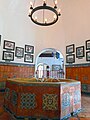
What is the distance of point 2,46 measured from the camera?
20.8ft

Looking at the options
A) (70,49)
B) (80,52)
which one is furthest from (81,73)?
(70,49)

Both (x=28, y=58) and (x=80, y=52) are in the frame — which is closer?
(x=80, y=52)

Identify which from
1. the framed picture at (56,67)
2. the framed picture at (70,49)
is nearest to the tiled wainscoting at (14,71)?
the framed picture at (70,49)

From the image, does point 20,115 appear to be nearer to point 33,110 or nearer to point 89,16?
point 33,110

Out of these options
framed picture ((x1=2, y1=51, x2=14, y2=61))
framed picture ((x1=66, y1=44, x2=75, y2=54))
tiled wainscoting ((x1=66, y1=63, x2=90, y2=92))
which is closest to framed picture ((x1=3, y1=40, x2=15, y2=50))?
framed picture ((x1=2, y1=51, x2=14, y2=61))

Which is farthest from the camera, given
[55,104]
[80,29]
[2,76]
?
[80,29]

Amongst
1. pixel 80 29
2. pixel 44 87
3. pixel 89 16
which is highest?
pixel 89 16

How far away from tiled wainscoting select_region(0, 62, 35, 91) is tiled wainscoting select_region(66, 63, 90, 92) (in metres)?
2.00

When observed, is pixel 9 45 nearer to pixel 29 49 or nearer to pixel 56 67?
pixel 29 49

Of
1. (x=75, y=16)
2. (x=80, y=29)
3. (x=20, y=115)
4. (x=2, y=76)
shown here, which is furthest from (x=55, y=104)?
(x=75, y=16)

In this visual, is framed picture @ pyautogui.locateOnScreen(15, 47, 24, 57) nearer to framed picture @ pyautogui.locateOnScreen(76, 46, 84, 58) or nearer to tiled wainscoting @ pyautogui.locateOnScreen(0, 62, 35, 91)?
tiled wainscoting @ pyautogui.locateOnScreen(0, 62, 35, 91)

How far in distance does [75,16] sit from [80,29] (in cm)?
75

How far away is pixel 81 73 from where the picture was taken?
657 cm

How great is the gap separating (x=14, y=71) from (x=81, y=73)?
10.7 feet
